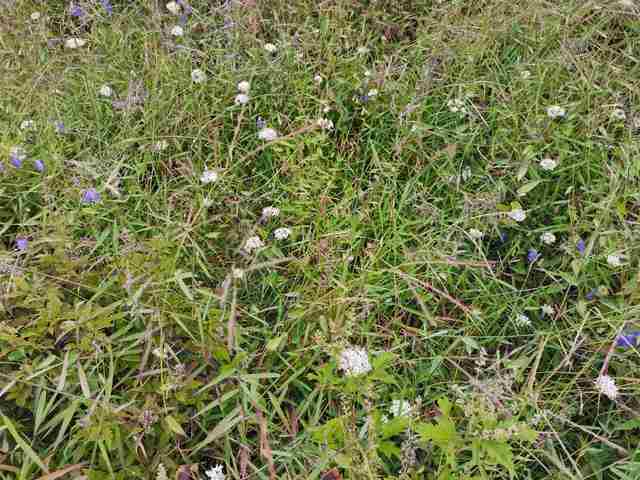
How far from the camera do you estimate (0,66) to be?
7.93ft

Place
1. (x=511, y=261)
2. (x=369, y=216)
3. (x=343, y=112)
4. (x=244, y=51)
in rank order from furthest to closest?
(x=244, y=51) < (x=343, y=112) < (x=369, y=216) < (x=511, y=261)

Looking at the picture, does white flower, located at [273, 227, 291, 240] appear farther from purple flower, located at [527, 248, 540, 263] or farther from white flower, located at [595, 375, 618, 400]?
white flower, located at [595, 375, 618, 400]

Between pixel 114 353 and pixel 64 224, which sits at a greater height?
pixel 64 224

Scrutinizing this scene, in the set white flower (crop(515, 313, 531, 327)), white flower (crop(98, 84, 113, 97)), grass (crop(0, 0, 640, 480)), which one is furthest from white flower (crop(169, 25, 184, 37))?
white flower (crop(515, 313, 531, 327))

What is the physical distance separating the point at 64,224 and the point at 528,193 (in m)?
1.62

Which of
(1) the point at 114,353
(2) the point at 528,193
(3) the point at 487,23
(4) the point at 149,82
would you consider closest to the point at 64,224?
(1) the point at 114,353

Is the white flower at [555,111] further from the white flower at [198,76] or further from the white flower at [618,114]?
the white flower at [198,76]

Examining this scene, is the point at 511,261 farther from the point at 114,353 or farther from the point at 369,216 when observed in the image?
the point at 114,353

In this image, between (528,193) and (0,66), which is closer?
(528,193)

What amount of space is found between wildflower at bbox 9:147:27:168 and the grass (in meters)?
0.06

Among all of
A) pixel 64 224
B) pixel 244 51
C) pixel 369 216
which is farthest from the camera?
pixel 244 51

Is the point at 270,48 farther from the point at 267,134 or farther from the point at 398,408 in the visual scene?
the point at 398,408

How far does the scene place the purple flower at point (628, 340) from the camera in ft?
4.92

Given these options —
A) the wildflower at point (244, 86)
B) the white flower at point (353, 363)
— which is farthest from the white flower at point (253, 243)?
the wildflower at point (244, 86)
